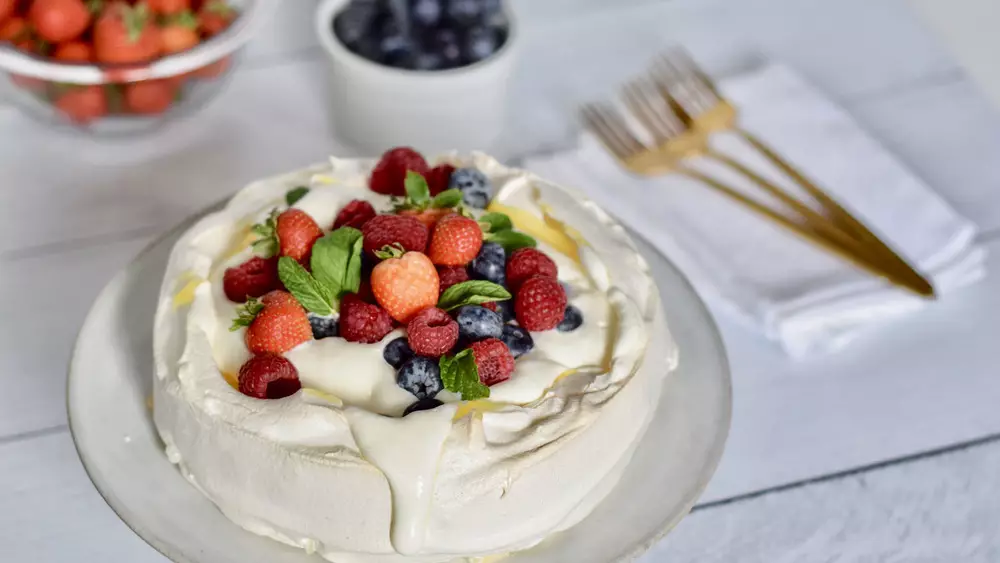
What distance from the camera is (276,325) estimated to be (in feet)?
3.47

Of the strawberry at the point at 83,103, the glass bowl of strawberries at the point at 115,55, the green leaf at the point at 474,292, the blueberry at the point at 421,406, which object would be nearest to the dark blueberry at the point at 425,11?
the glass bowl of strawberries at the point at 115,55

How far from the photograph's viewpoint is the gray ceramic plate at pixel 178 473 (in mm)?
1063

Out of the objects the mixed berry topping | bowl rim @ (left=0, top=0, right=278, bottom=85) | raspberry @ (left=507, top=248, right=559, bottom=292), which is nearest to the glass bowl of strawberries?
bowl rim @ (left=0, top=0, right=278, bottom=85)

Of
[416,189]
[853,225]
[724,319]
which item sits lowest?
[724,319]

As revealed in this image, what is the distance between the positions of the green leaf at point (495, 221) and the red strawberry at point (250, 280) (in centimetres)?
25

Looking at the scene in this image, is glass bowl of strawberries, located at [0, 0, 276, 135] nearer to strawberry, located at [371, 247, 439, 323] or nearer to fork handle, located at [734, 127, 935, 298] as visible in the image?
strawberry, located at [371, 247, 439, 323]

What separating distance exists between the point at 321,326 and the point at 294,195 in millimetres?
233

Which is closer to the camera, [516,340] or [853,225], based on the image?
[516,340]

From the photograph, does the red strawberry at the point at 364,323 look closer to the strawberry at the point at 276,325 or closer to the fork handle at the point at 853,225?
the strawberry at the point at 276,325

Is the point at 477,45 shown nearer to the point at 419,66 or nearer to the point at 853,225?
the point at 419,66

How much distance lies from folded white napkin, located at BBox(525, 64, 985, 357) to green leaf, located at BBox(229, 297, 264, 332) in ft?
2.33

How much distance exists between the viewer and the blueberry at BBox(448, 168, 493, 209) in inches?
49.5

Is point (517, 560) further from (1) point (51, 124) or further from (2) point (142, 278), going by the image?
(1) point (51, 124)

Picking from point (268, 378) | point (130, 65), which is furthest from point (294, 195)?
point (130, 65)
